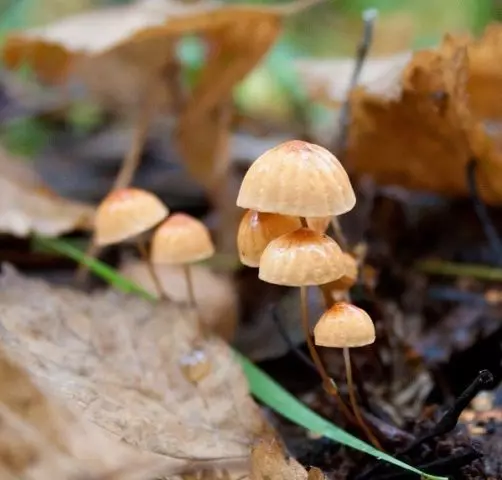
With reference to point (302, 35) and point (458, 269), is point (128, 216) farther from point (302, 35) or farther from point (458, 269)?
point (302, 35)

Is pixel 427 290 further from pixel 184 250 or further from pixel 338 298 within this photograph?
pixel 184 250

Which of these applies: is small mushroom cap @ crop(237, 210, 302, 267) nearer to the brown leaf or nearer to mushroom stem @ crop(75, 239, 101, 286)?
the brown leaf

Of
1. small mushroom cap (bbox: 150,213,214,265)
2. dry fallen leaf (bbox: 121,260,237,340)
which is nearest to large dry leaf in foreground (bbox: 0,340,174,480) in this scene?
small mushroom cap (bbox: 150,213,214,265)

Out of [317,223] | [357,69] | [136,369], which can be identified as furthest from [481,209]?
[136,369]

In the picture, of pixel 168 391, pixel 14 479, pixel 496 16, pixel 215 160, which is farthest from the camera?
pixel 496 16

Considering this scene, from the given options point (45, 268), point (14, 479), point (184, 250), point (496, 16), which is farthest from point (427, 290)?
point (496, 16)

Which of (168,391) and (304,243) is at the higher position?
(304,243)
